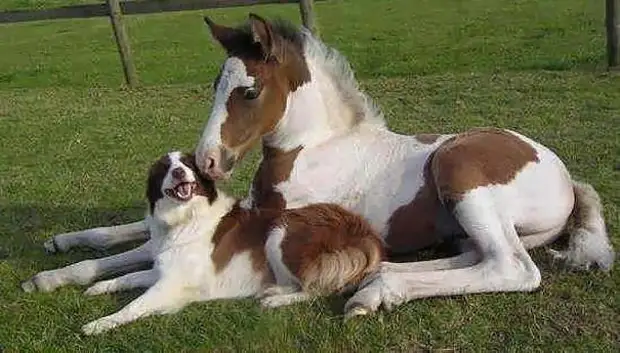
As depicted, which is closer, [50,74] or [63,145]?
[63,145]

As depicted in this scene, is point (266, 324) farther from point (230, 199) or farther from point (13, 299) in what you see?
point (13, 299)

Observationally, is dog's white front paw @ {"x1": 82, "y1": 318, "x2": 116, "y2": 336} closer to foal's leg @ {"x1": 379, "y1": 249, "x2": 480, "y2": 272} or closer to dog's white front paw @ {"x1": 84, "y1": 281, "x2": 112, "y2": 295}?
dog's white front paw @ {"x1": 84, "y1": 281, "x2": 112, "y2": 295}

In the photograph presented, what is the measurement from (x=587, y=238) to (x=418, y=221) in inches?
33.4

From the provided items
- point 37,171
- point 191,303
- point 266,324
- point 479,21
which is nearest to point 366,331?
point 266,324

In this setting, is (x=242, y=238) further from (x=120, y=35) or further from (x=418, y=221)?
(x=120, y=35)

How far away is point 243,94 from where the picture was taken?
4375mm

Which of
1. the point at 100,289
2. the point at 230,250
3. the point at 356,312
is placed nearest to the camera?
the point at 356,312

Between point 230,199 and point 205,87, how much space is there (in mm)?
7712

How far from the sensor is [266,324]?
13.2 ft

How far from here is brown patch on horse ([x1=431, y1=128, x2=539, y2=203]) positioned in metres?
4.33

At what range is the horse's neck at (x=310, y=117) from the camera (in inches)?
182

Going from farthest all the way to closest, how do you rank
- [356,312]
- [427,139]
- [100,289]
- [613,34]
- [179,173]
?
[613,34]
[427,139]
[100,289]
[179,173]
[356,312]

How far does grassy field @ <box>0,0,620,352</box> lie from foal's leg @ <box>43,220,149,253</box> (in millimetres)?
68

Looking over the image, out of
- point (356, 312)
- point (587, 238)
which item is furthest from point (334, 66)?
point (587, 238)
